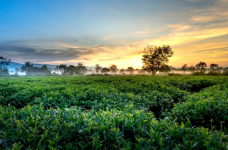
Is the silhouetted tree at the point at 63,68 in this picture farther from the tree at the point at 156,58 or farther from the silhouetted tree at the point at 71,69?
the tree at the point at 156,58

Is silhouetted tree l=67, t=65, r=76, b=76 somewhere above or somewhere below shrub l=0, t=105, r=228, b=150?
above

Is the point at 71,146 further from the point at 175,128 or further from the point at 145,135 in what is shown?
the point at 175,128

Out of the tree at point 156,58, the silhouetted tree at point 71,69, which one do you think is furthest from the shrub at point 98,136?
the silhouetted tree at point 71,69

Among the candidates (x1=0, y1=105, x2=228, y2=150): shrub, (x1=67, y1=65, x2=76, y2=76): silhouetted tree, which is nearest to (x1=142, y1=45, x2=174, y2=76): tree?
(x1=0, y1=105, x2=228, y2=150): shrub

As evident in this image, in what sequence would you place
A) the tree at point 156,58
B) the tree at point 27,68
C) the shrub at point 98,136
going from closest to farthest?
the shrub at point 98,136
the tree at point 156,58
the tree at point 27,68

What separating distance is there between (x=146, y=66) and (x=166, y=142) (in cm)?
4031

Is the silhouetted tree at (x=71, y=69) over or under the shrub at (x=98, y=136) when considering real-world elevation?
over

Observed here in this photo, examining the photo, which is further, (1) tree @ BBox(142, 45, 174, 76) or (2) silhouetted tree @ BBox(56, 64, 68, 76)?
(2) silhouetted tree @ BBox(56, 64, 68, 76)

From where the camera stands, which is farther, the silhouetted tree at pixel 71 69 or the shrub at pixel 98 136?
the silhouetted tree at pixel 71 69

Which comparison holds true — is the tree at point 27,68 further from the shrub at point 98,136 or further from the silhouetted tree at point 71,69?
the shrub at point 98,136

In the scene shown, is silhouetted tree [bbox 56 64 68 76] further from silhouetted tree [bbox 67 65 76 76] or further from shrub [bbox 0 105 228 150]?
shrub [bbox 0 105 228 150]

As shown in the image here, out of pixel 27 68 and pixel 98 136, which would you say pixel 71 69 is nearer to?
pixel 27 68

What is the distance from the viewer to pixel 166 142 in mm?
1884

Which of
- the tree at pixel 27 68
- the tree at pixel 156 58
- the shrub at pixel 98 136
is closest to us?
the shrub at pixel 98 136
